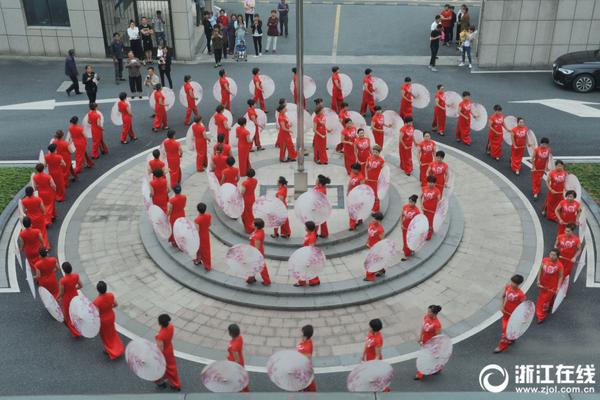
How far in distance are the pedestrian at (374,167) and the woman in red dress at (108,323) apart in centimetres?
630

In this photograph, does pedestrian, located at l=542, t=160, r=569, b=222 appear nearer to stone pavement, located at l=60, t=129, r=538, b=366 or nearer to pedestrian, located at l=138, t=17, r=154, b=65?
stone pavement, located at l=60, t=129, r=538, b=366

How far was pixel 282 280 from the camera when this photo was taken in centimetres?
1241

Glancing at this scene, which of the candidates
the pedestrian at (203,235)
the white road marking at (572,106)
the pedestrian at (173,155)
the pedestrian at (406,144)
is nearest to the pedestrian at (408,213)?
the pedestrian at (406,144)

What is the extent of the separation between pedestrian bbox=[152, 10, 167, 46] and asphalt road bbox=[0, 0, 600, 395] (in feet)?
4.21

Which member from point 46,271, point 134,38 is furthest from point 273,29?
point 46,271

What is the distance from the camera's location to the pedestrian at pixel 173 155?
15.3 metres

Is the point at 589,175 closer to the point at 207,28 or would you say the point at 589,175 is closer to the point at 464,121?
the point at 464,121

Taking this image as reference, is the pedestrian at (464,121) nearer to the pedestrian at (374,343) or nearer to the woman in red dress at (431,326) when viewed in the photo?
the woman in red dress at (431,326)

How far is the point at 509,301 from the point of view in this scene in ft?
34.1

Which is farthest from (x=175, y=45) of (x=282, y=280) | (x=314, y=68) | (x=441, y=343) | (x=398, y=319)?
(x=441, y=343)

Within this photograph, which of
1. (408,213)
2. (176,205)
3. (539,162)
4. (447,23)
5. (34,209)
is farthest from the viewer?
(447,23)

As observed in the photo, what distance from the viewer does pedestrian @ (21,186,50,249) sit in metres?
12.9

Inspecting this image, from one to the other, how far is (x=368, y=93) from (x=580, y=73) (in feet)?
27.4

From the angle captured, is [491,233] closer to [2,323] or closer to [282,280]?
[282,280]
